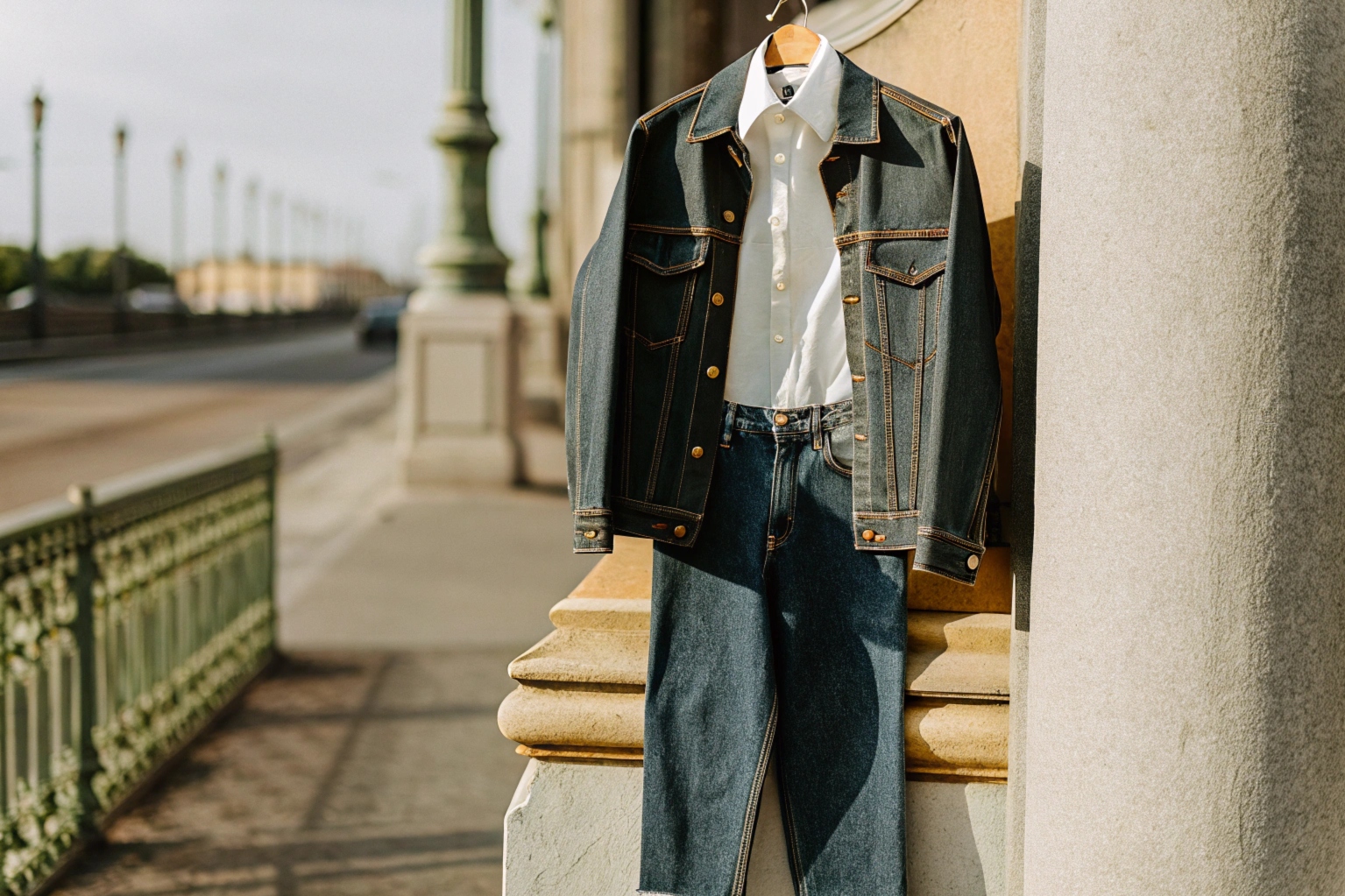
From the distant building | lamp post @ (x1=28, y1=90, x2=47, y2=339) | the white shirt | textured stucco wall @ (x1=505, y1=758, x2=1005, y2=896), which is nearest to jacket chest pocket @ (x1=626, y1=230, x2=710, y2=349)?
the white shirt

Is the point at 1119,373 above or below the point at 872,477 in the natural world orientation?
above

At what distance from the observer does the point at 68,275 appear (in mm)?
68250

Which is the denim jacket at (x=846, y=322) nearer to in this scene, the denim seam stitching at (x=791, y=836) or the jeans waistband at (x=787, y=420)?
the jeans waistband at (x=787, y=420)

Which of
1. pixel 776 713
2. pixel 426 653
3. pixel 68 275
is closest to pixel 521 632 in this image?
pixel 426 653

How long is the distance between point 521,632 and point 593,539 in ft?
15.4

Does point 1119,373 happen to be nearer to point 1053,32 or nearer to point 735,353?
point 1053,32

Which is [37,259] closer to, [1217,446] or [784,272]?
[784,272]

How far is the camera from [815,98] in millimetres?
2252

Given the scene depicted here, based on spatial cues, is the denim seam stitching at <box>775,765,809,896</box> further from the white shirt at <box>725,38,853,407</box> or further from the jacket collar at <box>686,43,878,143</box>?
the jacket collar at <box>686,43,878,143</box>

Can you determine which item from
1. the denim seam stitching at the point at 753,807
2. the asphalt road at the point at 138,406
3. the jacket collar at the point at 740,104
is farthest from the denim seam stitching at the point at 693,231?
the asphalt road at the point at 138,406

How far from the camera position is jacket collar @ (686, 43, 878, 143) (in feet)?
7.35

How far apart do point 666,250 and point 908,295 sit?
0.44 m

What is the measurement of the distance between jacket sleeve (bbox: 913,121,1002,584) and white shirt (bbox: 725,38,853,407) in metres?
0.24

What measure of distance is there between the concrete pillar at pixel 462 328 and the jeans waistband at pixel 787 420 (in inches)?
341
